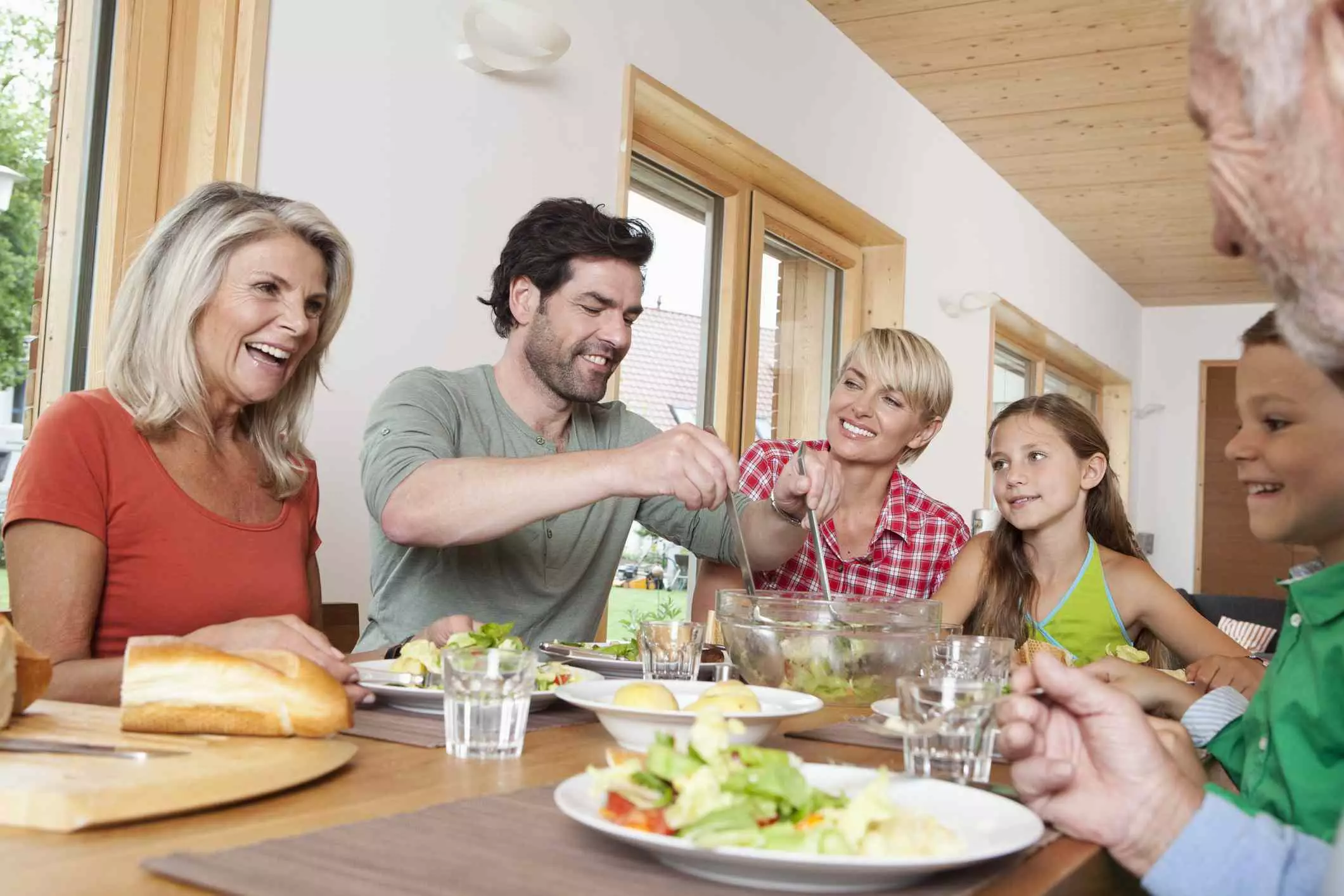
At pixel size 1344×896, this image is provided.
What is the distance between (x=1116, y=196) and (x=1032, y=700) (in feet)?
20.5

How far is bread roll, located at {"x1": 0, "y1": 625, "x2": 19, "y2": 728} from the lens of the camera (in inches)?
34.0

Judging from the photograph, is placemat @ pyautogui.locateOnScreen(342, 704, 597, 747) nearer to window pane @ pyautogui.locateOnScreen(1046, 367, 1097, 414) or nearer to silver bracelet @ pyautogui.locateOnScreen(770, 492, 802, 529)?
silver bracelet @ pyautogui.locateOnScreen(770, 492, 802, 529)

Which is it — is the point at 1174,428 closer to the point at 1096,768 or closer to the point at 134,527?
the point at 134,527

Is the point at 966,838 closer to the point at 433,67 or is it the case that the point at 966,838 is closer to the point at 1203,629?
the point at 1203,629

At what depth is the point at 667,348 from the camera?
4.01m

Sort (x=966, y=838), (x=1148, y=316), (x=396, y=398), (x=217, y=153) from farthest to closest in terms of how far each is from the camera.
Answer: (x=1148, y=316) → (x=217, y=153) → (x=396, y=398) → (x=966, y=838)

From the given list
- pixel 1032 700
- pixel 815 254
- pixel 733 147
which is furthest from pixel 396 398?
pixel 815 254

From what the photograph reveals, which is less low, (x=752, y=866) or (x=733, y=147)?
(x=733, y=147)

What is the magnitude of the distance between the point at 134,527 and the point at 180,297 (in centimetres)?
34

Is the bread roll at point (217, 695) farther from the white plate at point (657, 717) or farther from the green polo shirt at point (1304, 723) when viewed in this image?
the green polo shirt at point (1304, 723)

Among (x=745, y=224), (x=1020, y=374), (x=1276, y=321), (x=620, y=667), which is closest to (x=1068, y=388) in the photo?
(x=1020, y=374)

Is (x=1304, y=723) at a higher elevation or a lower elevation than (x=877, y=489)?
lower

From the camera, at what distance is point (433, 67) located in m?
2.65

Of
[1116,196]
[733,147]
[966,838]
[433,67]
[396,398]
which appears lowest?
[966,838]
